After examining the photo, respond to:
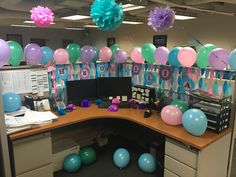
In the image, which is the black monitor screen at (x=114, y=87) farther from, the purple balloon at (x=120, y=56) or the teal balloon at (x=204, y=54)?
the teal balloon at (x=204, y=54)

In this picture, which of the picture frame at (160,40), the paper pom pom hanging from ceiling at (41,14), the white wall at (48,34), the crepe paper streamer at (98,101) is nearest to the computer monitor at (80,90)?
the crepe paper streamer at (98,101)

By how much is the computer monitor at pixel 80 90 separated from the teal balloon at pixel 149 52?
0.76 metres

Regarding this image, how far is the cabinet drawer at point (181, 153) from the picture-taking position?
68.7 inches

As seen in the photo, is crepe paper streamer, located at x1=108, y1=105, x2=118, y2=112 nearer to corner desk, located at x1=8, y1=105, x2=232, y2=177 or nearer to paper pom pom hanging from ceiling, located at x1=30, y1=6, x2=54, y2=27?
corner desk, located at x1=8, y1=105, x2=232, y2=177

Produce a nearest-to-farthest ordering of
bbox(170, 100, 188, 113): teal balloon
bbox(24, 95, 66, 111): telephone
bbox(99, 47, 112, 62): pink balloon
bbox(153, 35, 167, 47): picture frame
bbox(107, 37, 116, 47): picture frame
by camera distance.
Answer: bbox(170, 100, 188, 113): teal balloon
bbox(24, 95, 66, 111): telephone
bbox(99, 47, 112, 62): pink balloon
bbox(153, 35, 167, 47): picture frame
bbox(107, 37, 116, 47): picture frame

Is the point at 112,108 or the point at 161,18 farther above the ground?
the point at 161,18

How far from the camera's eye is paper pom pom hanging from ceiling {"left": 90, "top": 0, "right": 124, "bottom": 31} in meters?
1.58

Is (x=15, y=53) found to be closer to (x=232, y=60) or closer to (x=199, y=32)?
(x=232, y=60)

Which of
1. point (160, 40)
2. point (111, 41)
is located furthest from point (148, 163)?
point (111, 41)

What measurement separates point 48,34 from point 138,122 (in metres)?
8.02

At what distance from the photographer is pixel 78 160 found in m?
2.53

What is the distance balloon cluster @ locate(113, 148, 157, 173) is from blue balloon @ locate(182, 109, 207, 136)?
78 centimetres

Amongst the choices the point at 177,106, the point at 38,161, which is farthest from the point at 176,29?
the point at 38,161

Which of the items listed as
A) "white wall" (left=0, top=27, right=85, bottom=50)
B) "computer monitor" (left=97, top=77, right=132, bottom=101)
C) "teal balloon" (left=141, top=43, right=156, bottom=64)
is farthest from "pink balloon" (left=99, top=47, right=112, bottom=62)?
"white wall" (left=0, top=27, right=85, bottom=50)
